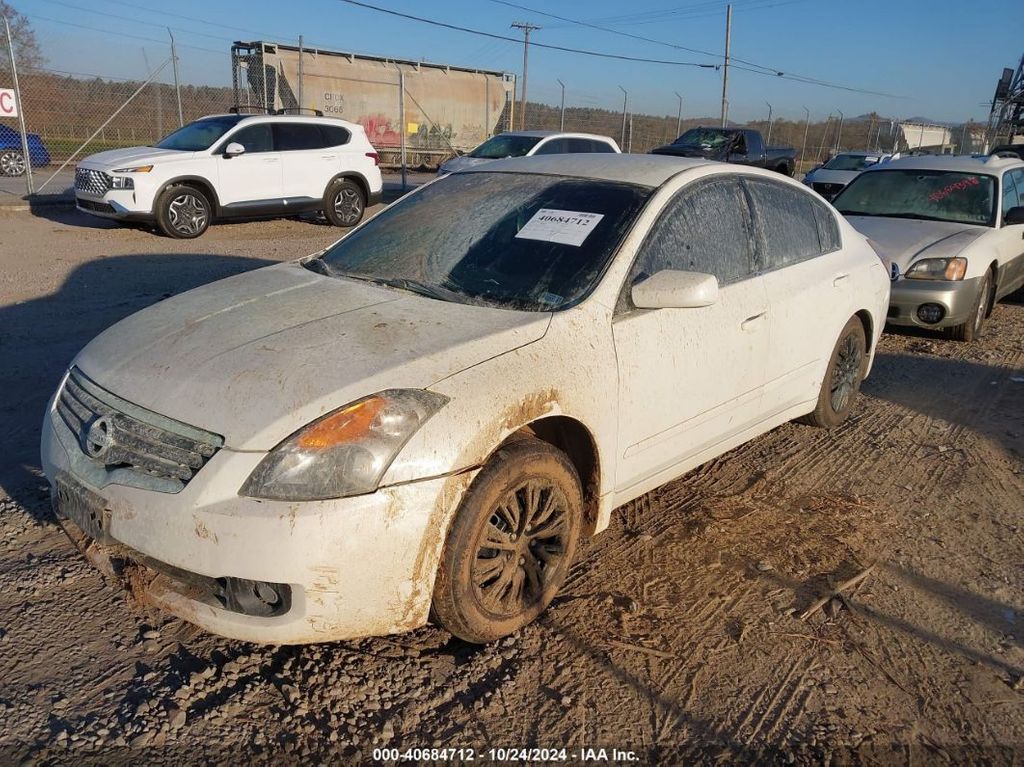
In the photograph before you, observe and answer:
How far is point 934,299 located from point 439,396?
5.84 m

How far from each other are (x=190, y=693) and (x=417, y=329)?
1.43 meters

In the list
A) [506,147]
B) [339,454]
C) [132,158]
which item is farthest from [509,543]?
[506,147]

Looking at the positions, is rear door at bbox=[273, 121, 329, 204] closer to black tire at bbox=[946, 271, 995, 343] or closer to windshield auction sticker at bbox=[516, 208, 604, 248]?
black tire at bbox=[946, 271, 995, 343]

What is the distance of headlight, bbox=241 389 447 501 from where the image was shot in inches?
95.0

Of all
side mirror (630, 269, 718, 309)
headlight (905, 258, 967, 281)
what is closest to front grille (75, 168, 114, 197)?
headlight (905, 258, 967, 281)

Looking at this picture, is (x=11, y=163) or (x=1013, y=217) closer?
(x=1013, y=217)

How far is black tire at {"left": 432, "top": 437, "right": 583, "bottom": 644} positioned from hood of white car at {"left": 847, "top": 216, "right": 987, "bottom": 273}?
17.1ft

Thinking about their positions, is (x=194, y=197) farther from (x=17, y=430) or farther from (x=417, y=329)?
(x=417, y=329)

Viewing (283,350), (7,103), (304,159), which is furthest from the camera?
(7,103)

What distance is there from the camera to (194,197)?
A: 38.0ft

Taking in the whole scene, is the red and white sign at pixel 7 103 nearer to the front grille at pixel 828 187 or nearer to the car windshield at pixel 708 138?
Result: the car windshield at pixel 708 138

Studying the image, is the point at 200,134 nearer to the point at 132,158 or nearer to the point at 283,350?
the point at 132,158

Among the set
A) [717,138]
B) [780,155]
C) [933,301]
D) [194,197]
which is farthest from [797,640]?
[780,155]

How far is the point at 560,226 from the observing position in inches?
138
